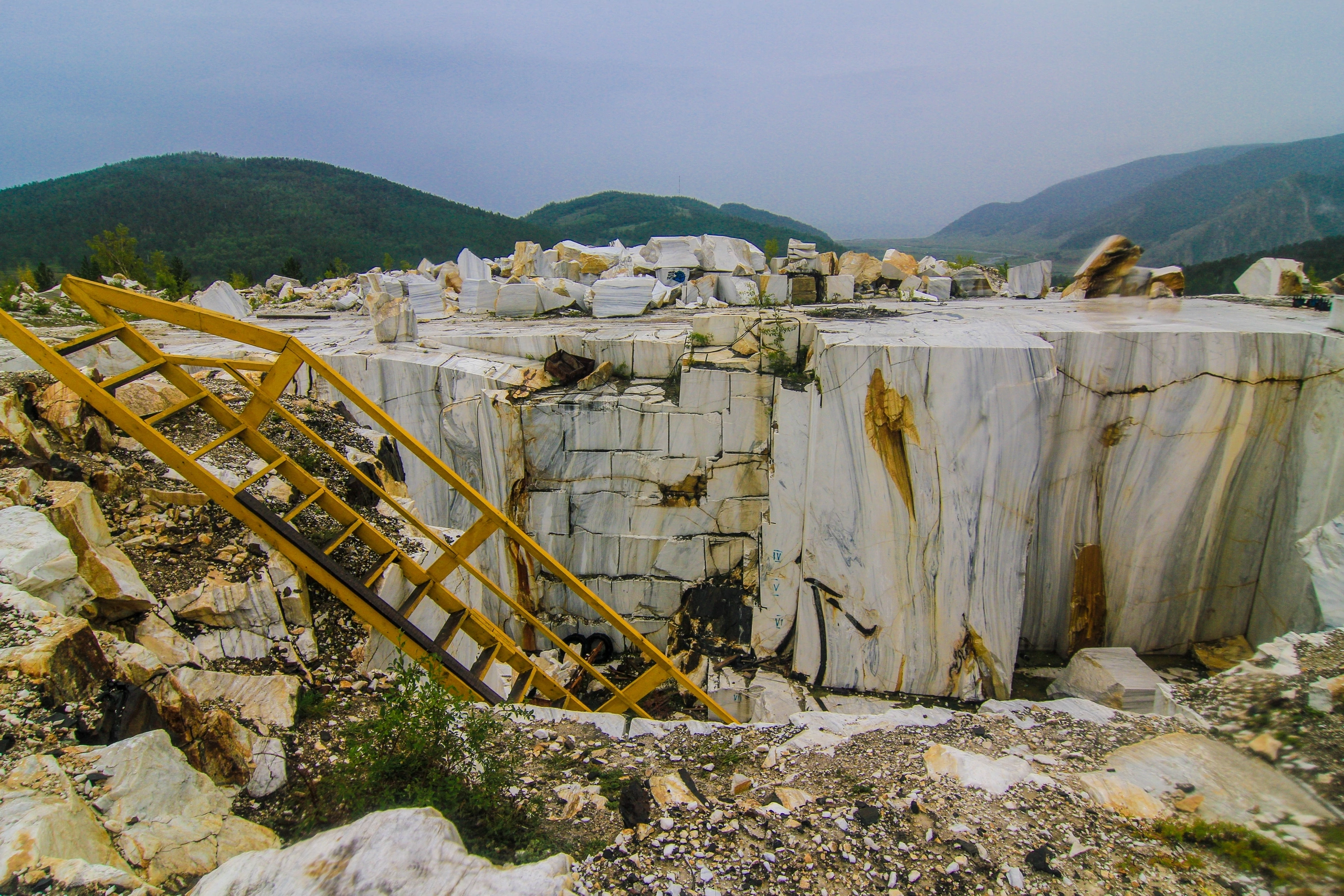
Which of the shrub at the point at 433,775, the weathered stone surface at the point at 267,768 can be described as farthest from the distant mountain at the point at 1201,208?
the weathered stone surface at the point at 267,768

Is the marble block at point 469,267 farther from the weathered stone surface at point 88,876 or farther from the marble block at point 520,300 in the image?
the weathered stone surface at point 88,876

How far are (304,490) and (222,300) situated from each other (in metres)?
6.26

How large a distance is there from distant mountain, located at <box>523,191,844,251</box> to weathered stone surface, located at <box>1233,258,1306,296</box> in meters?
20.0

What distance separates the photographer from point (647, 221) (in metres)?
39.0

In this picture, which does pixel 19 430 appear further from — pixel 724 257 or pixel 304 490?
pixel 724 257

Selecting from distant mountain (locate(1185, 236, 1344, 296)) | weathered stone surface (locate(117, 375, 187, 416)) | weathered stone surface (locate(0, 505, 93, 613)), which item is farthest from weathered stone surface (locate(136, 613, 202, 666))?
distant mountain (locate(1185, 236, 1344, 296))

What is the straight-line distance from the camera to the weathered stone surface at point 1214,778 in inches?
80.8

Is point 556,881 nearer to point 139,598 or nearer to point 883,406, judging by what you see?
point 139,598

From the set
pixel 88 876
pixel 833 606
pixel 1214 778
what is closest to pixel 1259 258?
pixel 833 606

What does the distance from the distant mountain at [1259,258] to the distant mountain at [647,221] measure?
695 inches

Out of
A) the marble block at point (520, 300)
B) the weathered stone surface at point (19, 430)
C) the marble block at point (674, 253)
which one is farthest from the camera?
the marble block at point (674, 253)

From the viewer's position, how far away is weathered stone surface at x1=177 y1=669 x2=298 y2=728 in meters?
→ 2.58

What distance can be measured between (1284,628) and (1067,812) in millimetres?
3976

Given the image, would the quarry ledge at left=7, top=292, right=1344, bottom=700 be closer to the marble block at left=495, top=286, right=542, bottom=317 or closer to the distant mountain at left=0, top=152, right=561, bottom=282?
the marble block at left=495, top=286, right=542, bottom=317
